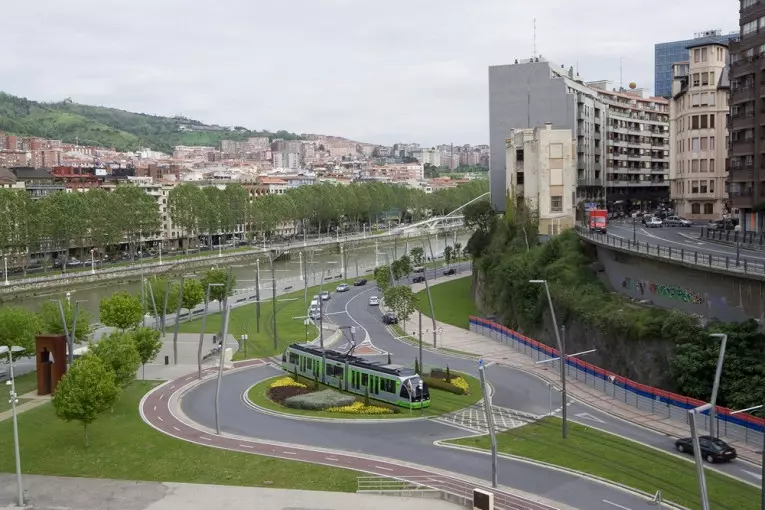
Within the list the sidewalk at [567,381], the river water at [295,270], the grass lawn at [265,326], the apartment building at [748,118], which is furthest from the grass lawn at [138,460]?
the apartment building at [748,118]

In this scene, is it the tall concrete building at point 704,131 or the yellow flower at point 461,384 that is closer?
the yellow flower at point 461,384

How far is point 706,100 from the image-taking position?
255 feet

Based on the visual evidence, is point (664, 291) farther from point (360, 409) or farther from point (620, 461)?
point (360, 409)

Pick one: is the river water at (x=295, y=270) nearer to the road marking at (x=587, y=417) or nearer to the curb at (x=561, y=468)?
the curb at (x=561, y=468)

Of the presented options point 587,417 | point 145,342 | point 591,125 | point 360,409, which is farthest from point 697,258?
point 591,125

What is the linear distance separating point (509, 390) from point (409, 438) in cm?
996

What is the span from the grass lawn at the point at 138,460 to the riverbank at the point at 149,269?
131ft

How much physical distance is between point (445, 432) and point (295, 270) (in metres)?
86.8

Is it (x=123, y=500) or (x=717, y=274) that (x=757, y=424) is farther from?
(x=123, y=500)

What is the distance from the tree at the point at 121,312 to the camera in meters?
52.9

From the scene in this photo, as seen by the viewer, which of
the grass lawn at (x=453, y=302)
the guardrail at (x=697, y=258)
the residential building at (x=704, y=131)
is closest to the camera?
the guardrail at (x=697, y=258)

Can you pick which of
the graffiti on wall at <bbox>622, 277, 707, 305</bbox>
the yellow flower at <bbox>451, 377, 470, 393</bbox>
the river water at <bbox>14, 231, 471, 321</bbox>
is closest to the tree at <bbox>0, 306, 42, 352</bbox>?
the river water at <bbox>14, 231, 471, 321</bbox>

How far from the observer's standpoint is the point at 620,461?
2966cm

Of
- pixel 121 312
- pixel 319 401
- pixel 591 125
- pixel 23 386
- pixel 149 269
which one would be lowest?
pixel 23 386
